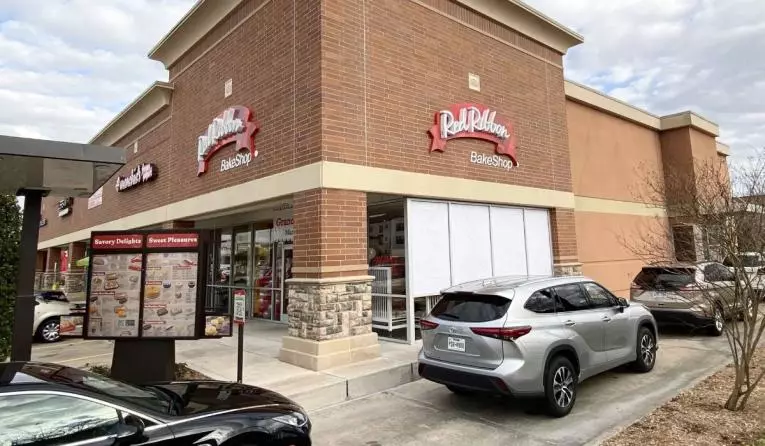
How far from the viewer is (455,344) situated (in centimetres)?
597

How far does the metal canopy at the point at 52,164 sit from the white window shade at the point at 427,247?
573cm

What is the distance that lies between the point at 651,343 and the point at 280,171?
7672 millimetres

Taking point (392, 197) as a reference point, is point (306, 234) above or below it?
below

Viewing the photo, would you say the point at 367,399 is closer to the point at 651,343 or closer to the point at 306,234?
the point at 306,234

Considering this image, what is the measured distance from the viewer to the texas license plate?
5.89 m

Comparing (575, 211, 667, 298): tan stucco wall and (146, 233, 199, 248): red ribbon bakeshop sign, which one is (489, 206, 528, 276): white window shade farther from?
(146, 233, 199, 248): red ribbon bakeshop sign

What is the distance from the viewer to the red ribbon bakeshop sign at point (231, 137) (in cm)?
1080

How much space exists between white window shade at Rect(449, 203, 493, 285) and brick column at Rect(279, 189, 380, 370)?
8.43 ft

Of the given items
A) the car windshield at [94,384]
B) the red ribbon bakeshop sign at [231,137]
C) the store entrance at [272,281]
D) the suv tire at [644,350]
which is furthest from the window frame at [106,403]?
the store entrance at [272,281]

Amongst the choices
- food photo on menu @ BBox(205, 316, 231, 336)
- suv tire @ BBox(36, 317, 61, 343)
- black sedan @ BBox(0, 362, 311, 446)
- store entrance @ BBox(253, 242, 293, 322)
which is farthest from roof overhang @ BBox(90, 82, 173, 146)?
black sedan @ BBox(0, 362, 311, 446)

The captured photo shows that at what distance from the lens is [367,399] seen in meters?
7.07

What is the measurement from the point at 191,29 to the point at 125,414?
13.3 m

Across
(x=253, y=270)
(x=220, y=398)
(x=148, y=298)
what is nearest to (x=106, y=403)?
(x=220, y=398)

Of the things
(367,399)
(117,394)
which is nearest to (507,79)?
(367,399)
